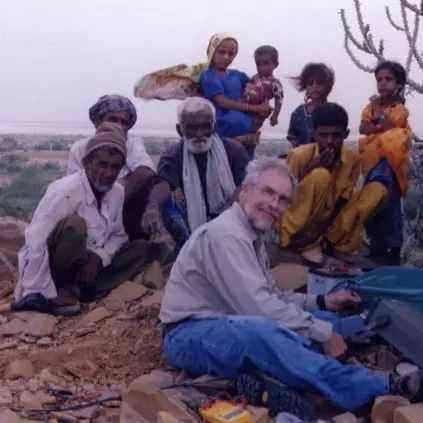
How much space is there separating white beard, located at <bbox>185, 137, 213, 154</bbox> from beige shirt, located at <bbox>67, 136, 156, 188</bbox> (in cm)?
52

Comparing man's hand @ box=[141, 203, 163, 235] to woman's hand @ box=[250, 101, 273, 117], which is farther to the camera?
A: woman's hand @ box=[250, 101, 273, 117]

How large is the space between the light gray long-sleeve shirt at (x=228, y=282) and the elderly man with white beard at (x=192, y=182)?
6.21 ft

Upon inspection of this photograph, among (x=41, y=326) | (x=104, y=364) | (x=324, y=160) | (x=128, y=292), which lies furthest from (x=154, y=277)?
(x=324, y=160)

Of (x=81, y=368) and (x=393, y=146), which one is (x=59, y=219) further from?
(x=393, y=146)

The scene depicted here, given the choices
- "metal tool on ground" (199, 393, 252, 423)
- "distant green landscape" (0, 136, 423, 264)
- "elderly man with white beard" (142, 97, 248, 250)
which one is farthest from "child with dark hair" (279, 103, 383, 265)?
"metal tool on ground" (199, 393, 252, 423)

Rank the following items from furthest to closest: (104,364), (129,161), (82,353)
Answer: (129,161), (82,353), (104,364)

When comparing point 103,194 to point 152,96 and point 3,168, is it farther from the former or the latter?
point 3,168

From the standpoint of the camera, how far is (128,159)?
6465mm

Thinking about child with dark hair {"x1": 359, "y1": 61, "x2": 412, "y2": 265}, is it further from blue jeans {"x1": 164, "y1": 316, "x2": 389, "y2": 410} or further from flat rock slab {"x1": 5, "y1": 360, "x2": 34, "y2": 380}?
flat rock slab {"x1": 5, "y1": 360, "x2": 34, "y2": 380}

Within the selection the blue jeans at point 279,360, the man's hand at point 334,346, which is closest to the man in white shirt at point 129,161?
the blue jeans at point 279,360

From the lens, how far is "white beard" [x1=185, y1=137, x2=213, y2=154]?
5.96 m

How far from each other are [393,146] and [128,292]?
215 cm

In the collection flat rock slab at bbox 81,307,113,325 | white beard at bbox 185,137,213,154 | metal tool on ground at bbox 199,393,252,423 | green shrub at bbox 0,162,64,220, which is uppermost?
white beard at bbox 185,137,213,154

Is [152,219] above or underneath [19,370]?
above
